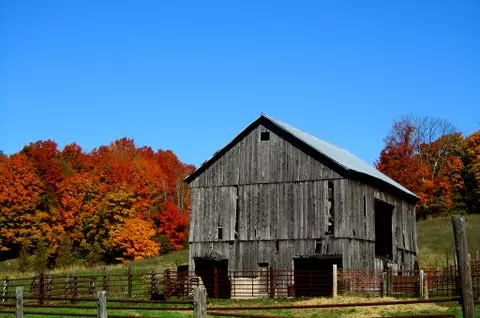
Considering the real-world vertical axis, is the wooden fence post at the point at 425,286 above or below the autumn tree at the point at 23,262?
below

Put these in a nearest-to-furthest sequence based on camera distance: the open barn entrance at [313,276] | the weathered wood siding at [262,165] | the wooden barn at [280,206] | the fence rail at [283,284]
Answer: the fence rail at [283,284] < the open barn entrance at [313,276] < the wooden barn at [280,206] < the weathered wood siding at [262,165]

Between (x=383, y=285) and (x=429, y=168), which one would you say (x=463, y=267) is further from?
(x=429, y=168)

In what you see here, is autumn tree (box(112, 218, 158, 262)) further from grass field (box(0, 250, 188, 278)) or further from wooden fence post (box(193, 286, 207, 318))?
wooden fence post (box(193, 286, 207, 318))

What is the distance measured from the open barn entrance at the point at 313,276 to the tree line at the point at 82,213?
3534 centimetres

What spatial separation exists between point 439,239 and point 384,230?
2334 cm

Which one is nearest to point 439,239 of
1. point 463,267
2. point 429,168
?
point 429,168

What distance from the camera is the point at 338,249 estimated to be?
35.3 metres

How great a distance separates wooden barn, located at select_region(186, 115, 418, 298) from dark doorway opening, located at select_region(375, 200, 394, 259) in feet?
7.61

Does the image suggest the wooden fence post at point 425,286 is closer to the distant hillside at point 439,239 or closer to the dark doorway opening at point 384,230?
the dark doorway opening at point 384,230

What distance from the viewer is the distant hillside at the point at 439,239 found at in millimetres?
56391

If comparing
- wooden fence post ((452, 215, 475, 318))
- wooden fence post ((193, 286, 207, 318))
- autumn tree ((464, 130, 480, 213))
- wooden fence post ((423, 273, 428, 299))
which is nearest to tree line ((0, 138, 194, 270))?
autumn tree ((464, 130, 480, 213))

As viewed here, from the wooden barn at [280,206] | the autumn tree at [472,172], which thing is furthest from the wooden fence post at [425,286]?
the autumn tree at [472,172]

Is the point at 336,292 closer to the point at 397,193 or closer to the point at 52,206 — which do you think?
the point at 397,193

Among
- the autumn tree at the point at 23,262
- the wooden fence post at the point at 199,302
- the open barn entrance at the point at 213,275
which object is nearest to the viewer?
the wooden fence post at the point at 199,302
